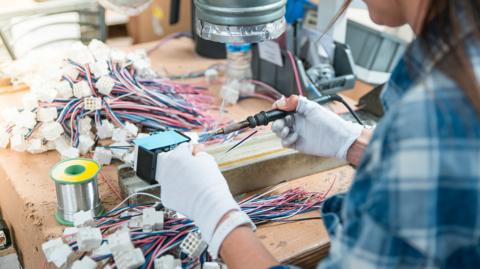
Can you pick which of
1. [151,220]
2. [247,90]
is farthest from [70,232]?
[247,90]

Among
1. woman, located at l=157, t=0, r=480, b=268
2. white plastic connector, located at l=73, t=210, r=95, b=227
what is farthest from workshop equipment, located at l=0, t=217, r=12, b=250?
woman, located at l=157, t=0, r=480, b=268

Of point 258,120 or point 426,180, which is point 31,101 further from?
point 426,180

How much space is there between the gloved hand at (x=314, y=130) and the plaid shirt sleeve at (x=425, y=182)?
0.56 meters

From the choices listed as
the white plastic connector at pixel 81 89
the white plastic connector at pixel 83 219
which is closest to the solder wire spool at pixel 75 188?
the white plastic connector at pixel 83 219

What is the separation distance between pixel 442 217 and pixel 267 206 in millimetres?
584

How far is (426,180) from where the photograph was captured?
0.61m

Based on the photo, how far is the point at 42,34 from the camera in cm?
173

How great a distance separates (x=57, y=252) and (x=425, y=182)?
698 millimetres

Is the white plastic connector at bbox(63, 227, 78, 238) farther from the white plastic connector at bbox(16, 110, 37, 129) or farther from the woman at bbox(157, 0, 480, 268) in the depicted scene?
the woman at bbox(157, 0, 480, 268)

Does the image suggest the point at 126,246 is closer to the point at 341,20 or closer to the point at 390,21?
the point at 390,21

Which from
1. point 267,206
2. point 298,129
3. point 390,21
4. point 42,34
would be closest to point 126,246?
point 267,206

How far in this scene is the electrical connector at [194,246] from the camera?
1.01 meters

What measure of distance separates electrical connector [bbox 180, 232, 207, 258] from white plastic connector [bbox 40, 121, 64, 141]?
531 mm

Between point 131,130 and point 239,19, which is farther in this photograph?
point 131,130
